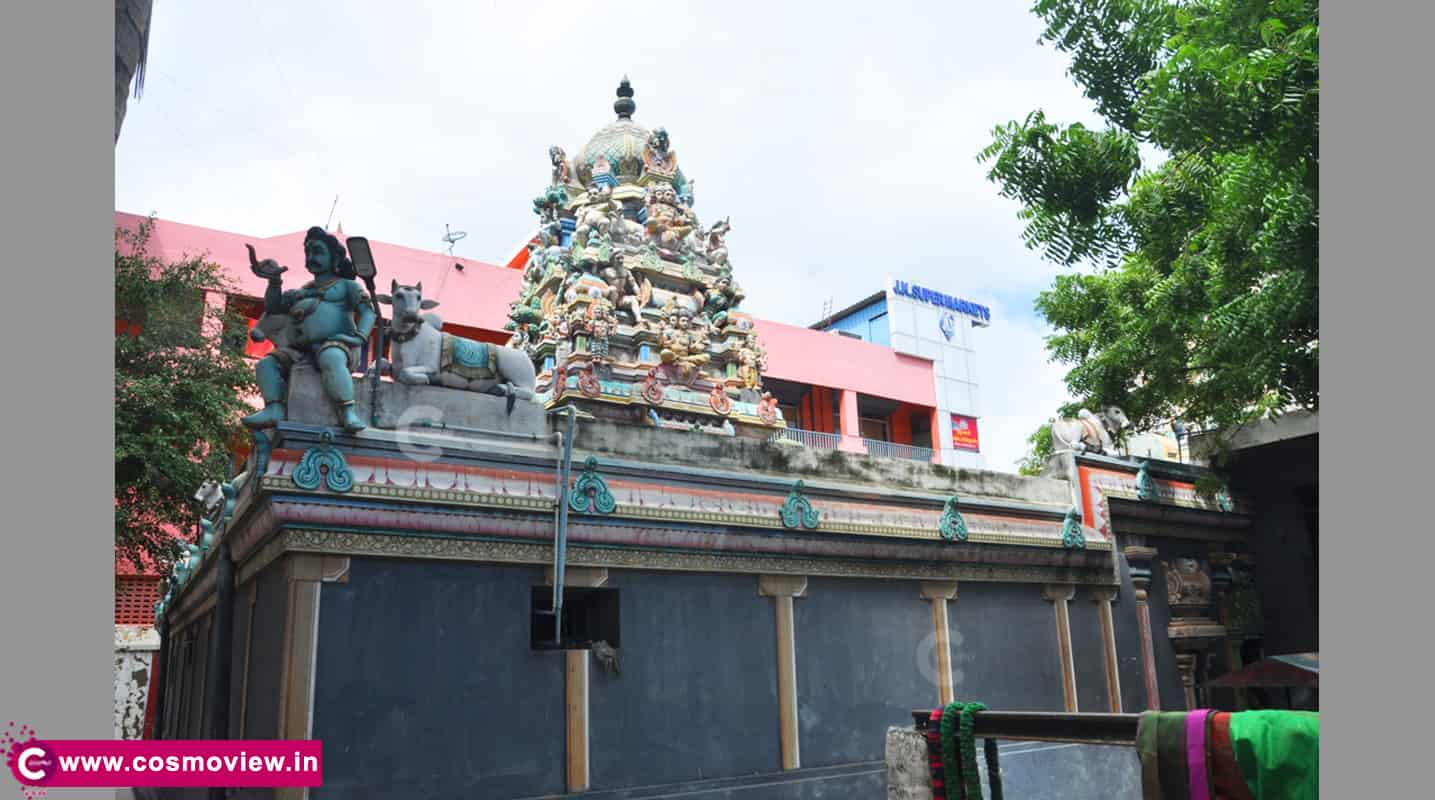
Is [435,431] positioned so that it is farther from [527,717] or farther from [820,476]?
[820,476]

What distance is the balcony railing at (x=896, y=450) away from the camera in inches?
1355

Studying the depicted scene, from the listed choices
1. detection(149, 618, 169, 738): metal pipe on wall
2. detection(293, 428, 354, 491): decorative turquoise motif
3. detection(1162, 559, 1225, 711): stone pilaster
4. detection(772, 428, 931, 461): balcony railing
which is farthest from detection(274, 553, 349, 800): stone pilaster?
detection(772, 428, 931, 461): balcony railing

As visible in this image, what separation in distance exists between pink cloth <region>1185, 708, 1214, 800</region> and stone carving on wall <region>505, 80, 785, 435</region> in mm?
12004

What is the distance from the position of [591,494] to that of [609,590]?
3.27 ft

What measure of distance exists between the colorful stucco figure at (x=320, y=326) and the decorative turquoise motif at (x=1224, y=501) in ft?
43.0

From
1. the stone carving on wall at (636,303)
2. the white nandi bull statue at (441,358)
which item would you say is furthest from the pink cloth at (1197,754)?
the stone carving on wall at (636,303)

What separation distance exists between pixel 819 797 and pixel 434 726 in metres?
4.20

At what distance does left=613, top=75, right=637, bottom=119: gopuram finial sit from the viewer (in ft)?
68.1

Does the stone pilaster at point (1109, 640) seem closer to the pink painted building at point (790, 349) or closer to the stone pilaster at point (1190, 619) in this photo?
the stone pilaster at point (1190, 619)

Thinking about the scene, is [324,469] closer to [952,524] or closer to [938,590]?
[938,590]

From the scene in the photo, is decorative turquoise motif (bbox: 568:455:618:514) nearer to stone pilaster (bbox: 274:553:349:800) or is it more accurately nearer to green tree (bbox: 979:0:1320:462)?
stone pilaster (bbox: 274:553:349:800)

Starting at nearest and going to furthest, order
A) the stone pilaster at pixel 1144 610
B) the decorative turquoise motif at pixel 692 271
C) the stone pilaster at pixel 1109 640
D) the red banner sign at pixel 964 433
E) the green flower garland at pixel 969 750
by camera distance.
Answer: the green flower garland at pixel 969 750 < the stone pilaster at pixel 1109 640 < the stone pilaster at pixel 1144 610 < the decorative turquoise motif at pixel 692 271 < the red banner sign at pixel 964 433

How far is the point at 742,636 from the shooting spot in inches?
424
